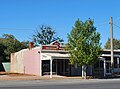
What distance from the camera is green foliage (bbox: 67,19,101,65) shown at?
39656 mm

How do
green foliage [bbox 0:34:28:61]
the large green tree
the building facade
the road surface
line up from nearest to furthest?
the road surface < the large green tree < the building facade < green foliage [bbox 0:34:28:61]

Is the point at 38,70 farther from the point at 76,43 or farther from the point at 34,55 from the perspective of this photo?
the point at 76,43

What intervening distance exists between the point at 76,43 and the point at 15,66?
24068 millimetres

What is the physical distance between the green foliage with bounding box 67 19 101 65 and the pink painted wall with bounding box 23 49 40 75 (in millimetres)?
6722

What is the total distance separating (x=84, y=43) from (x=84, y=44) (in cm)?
13

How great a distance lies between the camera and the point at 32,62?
158 ft

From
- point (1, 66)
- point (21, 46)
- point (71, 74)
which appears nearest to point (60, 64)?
point (71, 74)

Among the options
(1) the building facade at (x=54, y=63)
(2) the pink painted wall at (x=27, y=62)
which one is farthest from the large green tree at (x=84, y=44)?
(2) the pink painted wall at (x=27, y=62)

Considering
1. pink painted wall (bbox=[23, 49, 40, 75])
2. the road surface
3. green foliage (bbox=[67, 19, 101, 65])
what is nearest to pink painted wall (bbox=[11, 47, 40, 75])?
pink painted wall (bbox=[23, 49, 40, 75])

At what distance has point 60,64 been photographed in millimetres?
46094

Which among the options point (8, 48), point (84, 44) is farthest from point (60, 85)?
point (8, 48)

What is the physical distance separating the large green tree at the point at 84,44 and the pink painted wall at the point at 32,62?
6.71m

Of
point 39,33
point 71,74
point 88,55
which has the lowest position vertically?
point 71,74

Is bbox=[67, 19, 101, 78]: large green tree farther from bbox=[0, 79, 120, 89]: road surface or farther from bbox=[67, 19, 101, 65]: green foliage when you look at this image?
bbox=[0, 79, 120, 89]: road surface
